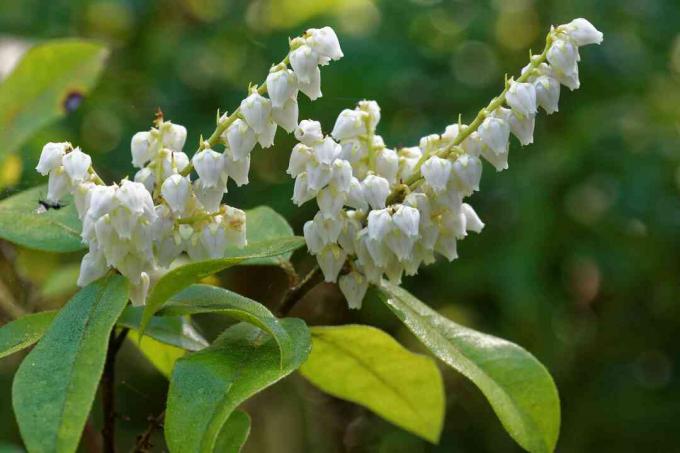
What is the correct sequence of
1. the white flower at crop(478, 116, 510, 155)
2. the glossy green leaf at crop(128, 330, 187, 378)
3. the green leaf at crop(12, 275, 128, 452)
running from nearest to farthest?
1. the green leaf at crop(12, 275, 128, 452)
2. the white flower at crop(478, 116, 510, 155)
3. the glossy green leaf at crop(128, 330, 187, 378)

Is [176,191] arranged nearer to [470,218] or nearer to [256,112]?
[256,112]

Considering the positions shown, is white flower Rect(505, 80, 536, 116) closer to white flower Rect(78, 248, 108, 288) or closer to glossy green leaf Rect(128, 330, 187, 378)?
white flower Rect(78, 248, 108, 288)

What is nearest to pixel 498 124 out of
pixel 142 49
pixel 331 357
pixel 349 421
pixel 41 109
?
pixel 331 357

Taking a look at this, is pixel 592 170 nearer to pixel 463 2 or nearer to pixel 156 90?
pixel 463 2

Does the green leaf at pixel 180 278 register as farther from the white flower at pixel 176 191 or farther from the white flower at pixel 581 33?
the white flower at pixel 581 33

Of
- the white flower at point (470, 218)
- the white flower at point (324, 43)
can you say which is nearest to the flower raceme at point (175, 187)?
the white flower at point (324, 43)

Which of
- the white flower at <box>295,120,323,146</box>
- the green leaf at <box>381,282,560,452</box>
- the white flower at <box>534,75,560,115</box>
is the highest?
the white flower at <box>534,75,560,115</box>

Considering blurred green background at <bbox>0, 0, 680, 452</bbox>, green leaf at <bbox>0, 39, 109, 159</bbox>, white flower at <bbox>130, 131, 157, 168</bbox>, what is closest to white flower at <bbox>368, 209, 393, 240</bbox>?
white flower at <bbox>130, 131, 157, 168</bbox>
